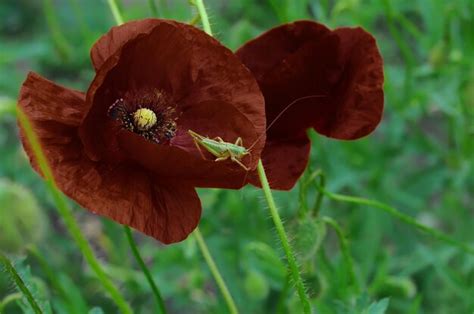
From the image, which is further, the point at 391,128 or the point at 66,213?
the point at 391,128

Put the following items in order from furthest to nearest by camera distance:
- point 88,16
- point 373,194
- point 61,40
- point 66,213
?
point 88,16 < point 61,40 < point 373,194 < point 66,213

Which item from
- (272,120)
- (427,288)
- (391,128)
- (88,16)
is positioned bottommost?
(427,288)

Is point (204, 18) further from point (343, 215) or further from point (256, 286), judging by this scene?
point (343, 215)

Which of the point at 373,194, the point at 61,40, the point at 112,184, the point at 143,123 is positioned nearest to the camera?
the point at 112,184

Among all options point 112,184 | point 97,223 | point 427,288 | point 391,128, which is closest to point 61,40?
point 97,223

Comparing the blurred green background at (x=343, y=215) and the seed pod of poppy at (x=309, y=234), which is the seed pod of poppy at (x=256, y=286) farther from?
the seed pod of poppy at (x=309, y=234)

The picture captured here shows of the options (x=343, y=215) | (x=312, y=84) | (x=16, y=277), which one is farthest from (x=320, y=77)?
(x=343, y=215)

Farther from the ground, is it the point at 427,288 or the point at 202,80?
the point at 202,80

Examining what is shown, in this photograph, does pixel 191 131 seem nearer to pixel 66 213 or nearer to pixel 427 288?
pixel 66 213

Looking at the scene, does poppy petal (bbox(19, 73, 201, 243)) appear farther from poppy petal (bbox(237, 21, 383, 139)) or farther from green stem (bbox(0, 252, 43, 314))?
poppy petal (bbox(237, 21, 383, 139))
